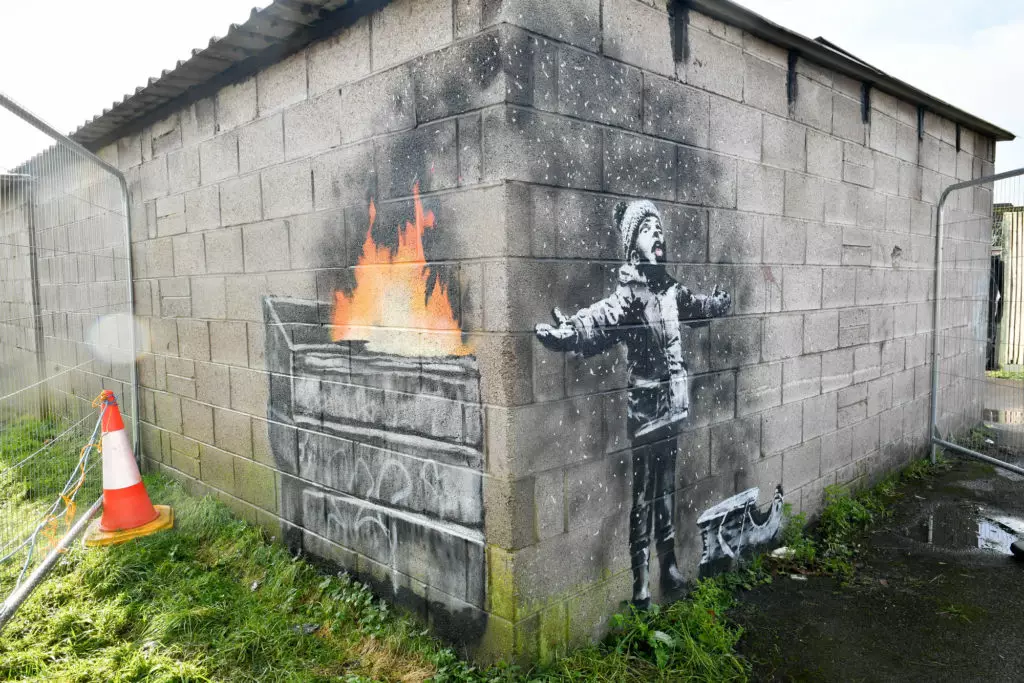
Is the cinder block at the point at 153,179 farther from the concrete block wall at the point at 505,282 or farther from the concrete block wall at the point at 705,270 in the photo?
the concrete block wall at the point at 705,270

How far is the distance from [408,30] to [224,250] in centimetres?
212

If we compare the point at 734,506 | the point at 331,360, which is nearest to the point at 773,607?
the point at 734,506

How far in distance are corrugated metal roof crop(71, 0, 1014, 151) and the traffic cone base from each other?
9.39 feet

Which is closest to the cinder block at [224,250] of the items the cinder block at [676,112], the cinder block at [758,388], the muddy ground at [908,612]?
the cinder block at [676,112]

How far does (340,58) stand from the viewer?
10.8 feet

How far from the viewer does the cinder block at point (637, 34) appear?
2904mm

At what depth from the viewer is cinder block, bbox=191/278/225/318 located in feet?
14.4

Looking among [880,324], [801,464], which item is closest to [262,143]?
[801,464]

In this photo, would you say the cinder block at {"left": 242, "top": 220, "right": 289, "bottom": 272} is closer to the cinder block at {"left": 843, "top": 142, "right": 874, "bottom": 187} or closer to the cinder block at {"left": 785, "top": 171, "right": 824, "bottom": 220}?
the cinder block at {"left": 785, "top": 171, "right": 824, "bottom": 220}

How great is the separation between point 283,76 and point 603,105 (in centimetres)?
194

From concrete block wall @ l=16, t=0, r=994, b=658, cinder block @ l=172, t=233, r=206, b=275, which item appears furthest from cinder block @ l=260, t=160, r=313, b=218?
cinder block @ l=172, t=233, r=206, b=275

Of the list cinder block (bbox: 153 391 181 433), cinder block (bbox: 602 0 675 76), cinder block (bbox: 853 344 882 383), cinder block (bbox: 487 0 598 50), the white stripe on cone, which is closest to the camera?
cinder block (bbox: 487 0 598 50)

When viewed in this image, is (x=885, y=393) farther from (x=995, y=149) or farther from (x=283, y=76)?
(x=283, y=76)

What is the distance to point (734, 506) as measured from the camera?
3.75 m
